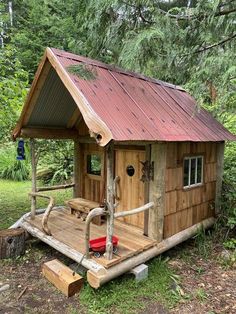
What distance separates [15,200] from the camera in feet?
30.1

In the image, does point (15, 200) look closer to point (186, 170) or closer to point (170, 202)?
point (170, 202)

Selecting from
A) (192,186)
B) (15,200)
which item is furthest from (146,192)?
(15,200)

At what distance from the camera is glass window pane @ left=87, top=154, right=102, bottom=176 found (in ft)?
22.6

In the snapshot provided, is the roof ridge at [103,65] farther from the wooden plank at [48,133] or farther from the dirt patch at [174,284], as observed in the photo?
the dirt patch at [174,284]

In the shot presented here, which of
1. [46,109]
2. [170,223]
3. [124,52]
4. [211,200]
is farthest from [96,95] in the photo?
[211,200]

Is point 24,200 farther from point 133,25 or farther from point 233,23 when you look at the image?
point 233,23

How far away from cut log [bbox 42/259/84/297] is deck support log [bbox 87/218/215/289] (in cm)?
32

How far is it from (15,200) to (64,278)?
18.7 ft

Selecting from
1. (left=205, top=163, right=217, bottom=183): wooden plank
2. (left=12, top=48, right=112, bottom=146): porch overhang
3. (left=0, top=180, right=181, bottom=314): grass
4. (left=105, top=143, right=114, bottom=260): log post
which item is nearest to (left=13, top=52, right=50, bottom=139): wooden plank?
(left=12, top=48, right=112, bottom=146): porch overhang

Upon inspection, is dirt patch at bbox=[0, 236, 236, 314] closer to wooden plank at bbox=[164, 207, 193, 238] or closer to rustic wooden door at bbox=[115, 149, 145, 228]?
wooden plank at bbox=[164, 207, 193, 238]

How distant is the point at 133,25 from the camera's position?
4336 millimetres

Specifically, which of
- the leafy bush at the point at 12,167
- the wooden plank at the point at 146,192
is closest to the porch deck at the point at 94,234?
the wooden plank at the point at 146,192

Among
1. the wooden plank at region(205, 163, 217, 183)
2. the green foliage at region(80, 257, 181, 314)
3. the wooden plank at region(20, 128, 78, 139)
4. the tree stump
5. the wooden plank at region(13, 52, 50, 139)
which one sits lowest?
the green foliage at region(80, 257, 181, 314)

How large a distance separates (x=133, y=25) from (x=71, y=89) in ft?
4.95
